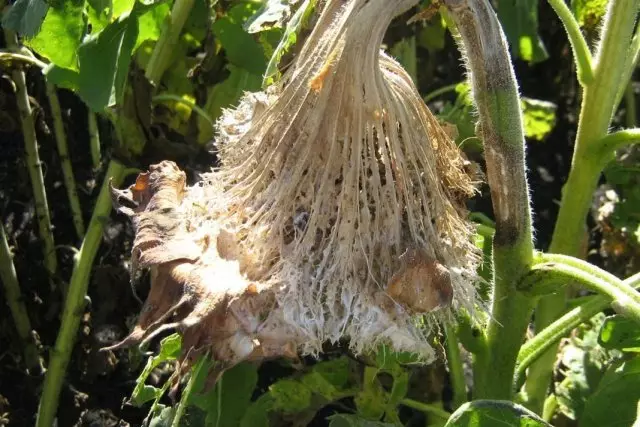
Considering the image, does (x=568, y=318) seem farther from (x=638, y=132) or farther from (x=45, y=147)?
(x=45, y=147)

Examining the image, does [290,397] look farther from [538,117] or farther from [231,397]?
[538,117]

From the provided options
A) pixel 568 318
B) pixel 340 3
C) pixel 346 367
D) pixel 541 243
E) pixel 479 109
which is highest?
pixel 340 3

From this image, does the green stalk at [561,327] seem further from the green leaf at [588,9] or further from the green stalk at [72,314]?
the green stalk at [72,314]

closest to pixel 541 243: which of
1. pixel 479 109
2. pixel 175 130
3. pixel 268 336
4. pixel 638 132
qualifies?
pixel 175 130

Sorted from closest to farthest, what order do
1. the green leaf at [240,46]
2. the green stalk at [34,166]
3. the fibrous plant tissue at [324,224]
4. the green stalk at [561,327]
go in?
the fibrous plant tissue at [324,224] → the green stalk at [561,327] → the green leaf at [240,46] → the green stalk at [34,166]

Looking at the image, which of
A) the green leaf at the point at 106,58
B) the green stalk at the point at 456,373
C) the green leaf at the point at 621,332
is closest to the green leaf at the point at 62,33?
the green leaf at the point at 106,58

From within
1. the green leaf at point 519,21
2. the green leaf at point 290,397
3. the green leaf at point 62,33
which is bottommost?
the green leaf at point 290,397
